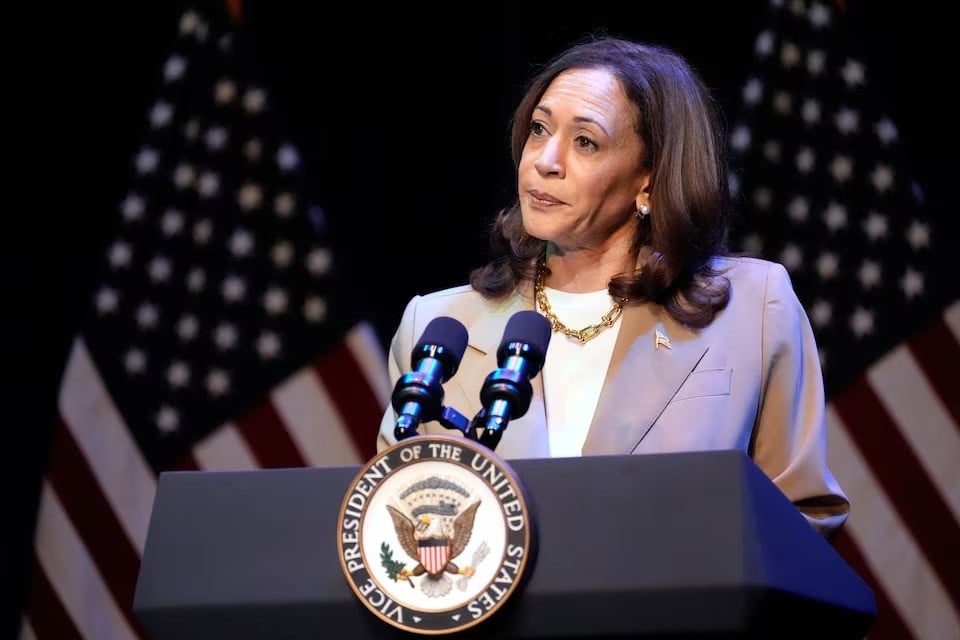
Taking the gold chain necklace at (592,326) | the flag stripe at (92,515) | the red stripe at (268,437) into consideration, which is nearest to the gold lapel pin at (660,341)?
the gold chain necklace at (592,326)

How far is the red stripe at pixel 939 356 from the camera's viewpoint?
3.29 m

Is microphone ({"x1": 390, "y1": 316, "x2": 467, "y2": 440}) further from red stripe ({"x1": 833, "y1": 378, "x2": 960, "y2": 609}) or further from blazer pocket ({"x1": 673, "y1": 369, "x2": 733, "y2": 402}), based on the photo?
red stripe ({"x1": 833, "y1": 378, "x2": 960, "y2": 609})

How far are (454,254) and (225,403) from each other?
0.88m

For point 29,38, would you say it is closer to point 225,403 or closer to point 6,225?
point 6,225

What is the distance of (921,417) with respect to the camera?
3.28 metres

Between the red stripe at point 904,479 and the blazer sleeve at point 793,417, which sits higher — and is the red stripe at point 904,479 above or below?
below

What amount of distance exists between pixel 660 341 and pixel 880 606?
5.82 ft

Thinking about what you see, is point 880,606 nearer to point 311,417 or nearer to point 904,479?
point 904,479

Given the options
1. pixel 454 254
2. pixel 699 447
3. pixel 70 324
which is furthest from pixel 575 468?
pixel 70 324

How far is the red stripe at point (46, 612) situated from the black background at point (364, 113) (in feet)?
0.18

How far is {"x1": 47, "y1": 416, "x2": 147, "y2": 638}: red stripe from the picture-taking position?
3.62 meters

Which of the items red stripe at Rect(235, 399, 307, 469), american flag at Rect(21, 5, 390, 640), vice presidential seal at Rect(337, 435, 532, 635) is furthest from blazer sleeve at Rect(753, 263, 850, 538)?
red stripe at Rect(235, 399, 307, 469)

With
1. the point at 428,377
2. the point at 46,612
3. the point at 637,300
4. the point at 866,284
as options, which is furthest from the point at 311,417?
the point at 428,377

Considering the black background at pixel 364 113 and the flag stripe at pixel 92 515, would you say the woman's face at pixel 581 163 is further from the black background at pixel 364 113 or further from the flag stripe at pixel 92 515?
the flag stripe at pixel 92 515
